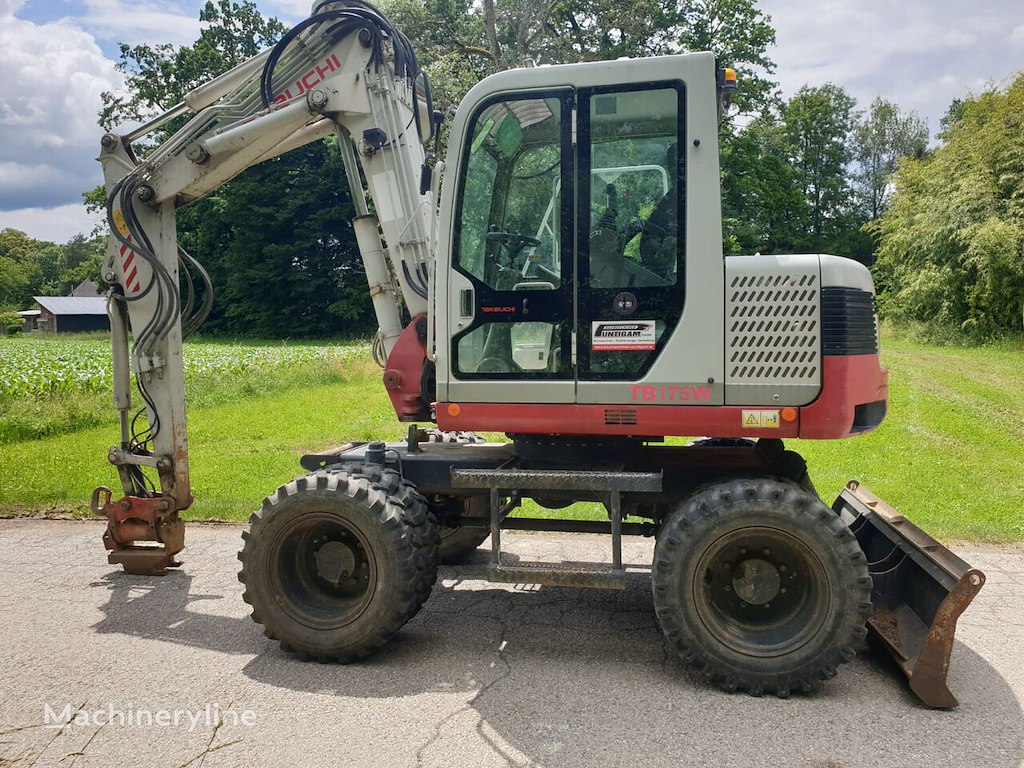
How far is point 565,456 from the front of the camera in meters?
5.03

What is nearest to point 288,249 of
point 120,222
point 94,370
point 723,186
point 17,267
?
point 94,370

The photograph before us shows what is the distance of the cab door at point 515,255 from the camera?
4.53 meters

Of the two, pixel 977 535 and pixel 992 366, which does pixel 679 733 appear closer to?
pixel 977 535

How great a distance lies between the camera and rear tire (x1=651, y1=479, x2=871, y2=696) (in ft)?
13.5

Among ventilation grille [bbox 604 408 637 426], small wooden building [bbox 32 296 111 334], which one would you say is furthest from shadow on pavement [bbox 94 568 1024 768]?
small wooden building [bbox 32 296 111 334]

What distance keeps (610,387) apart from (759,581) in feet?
4.28

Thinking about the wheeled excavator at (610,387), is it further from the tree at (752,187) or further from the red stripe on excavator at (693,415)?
the tree at (752,187)

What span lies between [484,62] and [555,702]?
93.7 feet

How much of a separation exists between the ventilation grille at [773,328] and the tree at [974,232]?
2477 centimetres

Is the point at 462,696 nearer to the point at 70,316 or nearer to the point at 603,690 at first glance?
the point at 603,690

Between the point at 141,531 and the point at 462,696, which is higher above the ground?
the point at 141,531

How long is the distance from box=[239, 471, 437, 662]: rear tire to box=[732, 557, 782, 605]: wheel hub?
1.76 metres

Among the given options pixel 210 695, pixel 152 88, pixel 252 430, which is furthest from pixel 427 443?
pixel 152 88

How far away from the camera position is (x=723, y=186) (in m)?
15.3
